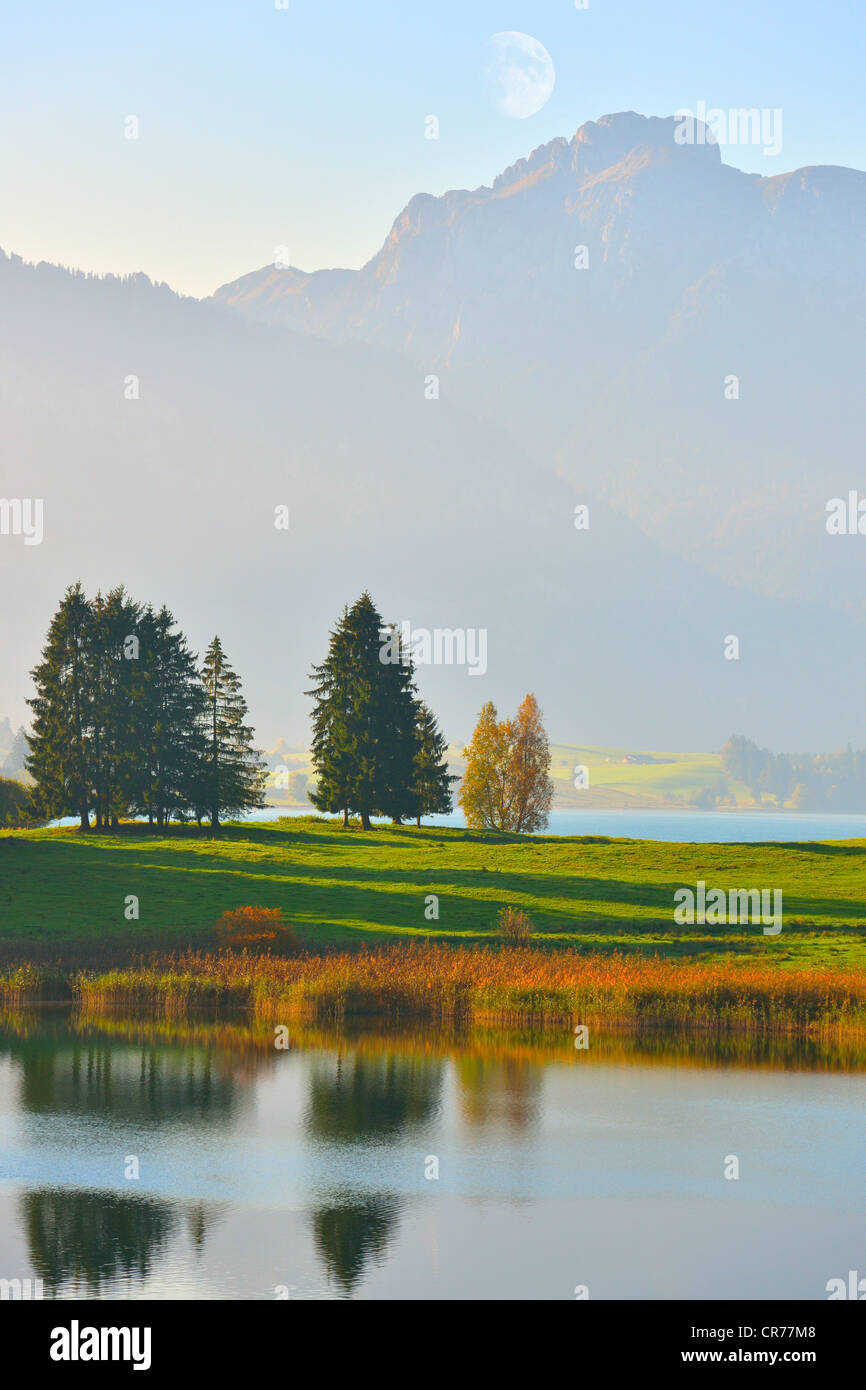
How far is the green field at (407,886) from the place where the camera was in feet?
181

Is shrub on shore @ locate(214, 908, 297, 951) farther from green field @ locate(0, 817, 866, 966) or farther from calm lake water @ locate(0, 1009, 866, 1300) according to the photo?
calm lake water @ locate(0, 1009, 866, 1300)

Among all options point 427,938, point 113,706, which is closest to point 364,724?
point 113,706

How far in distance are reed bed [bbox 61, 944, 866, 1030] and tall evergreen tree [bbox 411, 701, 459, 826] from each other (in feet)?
182

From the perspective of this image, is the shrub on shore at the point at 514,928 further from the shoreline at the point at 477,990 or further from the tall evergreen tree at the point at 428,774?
the tall evergreen tree at the point at 428,774

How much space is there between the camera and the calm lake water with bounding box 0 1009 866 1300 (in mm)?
22953

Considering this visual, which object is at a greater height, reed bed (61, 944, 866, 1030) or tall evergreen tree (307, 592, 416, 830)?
tall evergreen tree (307, 592, 416, 830)

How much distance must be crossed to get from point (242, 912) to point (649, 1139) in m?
26.2

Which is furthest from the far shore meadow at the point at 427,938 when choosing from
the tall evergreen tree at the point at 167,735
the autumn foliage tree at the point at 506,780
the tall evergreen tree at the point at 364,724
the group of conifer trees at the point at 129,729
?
the autumn foliage tree at the point at 506,780

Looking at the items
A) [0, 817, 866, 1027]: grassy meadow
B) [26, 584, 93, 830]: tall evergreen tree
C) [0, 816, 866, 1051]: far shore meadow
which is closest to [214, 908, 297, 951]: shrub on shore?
[0, 816, 866, 1051]: far shore meadow

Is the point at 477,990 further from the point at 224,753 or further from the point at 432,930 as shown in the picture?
the point at 224,753
